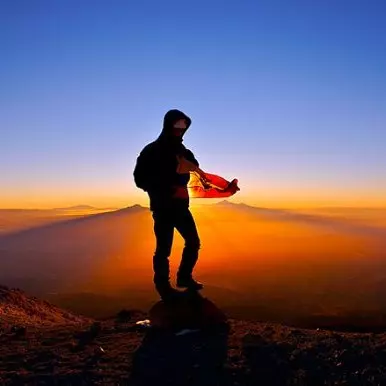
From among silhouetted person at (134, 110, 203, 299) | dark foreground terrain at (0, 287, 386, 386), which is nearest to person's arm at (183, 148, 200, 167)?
silhouetted person at (134, 110, 203, 299)

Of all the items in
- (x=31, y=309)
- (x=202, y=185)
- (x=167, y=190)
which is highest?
(x=202, y=185)

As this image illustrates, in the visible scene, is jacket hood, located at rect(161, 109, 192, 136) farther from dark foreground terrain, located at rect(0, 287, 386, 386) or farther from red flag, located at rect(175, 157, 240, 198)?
dark foreground terrain, located at rect(0, 287, 386, 386)

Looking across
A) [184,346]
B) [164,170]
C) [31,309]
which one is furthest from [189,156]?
[31,309]

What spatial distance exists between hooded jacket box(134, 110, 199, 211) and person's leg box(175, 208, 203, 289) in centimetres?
23

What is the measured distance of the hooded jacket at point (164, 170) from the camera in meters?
9.03

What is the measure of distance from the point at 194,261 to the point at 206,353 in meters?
2.12

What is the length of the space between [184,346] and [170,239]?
1.88 metres

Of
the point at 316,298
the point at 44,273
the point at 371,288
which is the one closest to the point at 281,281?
the point at 371,288

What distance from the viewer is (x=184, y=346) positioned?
8086mm

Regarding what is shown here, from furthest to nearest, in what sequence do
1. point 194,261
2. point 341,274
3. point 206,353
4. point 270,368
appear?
1. point 341,274
2. point 194,261
3. point 206,353
4. point 270,368

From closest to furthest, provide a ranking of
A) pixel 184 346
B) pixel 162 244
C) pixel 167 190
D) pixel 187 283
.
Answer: pixel 184 346 → pixel 167 190 → pixel 162 244 → pixel 187 283

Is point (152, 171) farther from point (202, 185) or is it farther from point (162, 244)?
point (202, 185)

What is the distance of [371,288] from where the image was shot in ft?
334

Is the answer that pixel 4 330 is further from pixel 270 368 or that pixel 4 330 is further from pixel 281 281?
pixel 281 281
